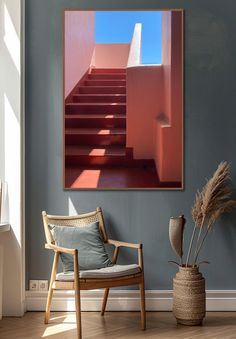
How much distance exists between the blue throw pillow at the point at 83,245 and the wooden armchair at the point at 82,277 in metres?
0.08

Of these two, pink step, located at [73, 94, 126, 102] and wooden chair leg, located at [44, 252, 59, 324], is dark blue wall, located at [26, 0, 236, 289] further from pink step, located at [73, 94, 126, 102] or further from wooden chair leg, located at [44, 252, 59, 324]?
wooden chair leg, located at [44, 252, 59, 324]

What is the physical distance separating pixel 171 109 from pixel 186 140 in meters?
0.29

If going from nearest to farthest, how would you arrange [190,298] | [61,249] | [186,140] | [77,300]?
[77,300]
[61,249]
[190,298]
[186,140]

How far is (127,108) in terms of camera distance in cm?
549

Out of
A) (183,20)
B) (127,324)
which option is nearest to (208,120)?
(183,20)

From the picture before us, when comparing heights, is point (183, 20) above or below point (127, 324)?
above

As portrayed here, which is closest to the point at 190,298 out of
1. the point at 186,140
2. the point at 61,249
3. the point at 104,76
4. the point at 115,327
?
the point at 115,327

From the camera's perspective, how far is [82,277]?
4.73 metres

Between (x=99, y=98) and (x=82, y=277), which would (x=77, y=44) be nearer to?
(x=99, y=98)

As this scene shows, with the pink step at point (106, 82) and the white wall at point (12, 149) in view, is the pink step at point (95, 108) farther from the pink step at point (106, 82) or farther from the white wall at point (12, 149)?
the white wall at point (12, 149)

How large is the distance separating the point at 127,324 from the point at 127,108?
1742mm

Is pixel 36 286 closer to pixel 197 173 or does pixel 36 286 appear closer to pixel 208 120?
pixel 197 173

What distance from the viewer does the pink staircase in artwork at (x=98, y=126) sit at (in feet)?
18.0

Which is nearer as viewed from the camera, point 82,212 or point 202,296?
point 202,296
